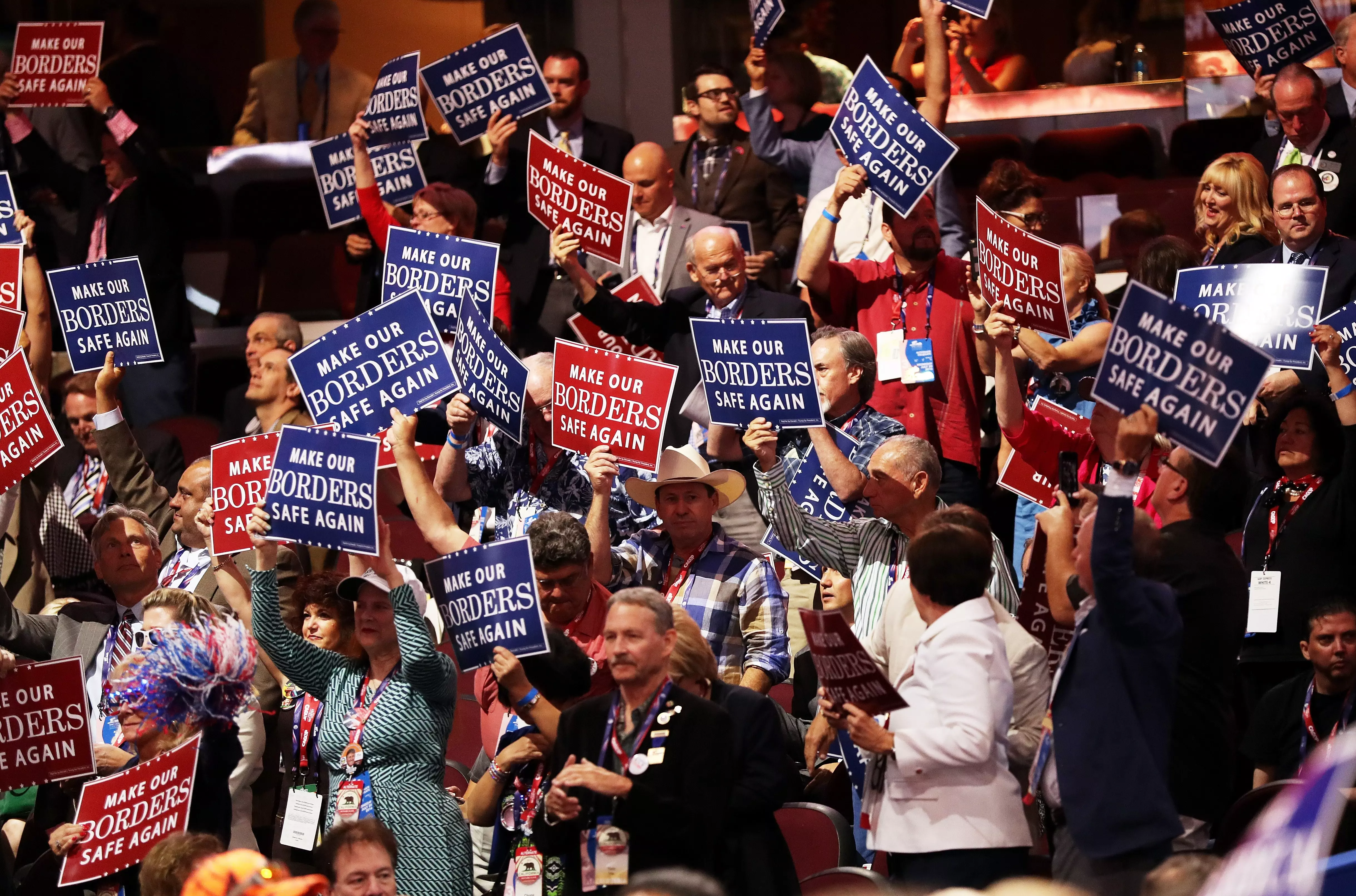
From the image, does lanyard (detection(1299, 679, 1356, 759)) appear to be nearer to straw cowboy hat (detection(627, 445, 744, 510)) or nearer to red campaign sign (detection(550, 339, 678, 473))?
straw cowboy hat (detection(627, 445, 744, 510))

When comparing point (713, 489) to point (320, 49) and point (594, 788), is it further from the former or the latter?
point (320, 49)

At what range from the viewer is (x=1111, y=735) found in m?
4.35

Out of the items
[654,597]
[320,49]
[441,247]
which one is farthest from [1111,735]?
[320,49]

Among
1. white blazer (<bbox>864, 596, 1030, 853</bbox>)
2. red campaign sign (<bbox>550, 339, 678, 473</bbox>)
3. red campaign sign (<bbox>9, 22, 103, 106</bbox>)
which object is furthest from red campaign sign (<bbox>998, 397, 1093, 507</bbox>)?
red campaign sign (<bbox>9, 22, 103, 106</bbox>)

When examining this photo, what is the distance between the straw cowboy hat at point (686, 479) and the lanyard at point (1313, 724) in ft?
6.22

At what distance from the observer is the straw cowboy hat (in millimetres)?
6215

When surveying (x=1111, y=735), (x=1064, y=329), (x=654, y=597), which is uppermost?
(x=1064, y=329)

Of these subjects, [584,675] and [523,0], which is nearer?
[584,675]

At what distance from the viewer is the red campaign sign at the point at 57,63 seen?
919 centimetres

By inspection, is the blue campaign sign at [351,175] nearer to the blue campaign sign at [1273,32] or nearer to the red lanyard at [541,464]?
the red lanyard at [541,464]

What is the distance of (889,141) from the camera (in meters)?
7.07

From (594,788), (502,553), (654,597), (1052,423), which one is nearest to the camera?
(594,788)

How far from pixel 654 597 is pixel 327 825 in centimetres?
132

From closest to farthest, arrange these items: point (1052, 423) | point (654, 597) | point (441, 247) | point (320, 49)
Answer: point (654, 597)
point (1052, 423)
point (441, 247)
point (320, 49)
